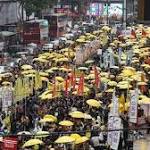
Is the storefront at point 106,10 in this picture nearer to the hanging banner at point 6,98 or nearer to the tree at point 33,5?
the tree at point 33,5

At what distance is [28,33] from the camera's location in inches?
1790

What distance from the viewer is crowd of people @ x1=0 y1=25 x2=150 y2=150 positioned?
14344 millimetres

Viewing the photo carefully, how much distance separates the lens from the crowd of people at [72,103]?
1434 centimetres

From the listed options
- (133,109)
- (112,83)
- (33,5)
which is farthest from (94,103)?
(33,5)

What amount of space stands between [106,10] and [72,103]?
5065 cm

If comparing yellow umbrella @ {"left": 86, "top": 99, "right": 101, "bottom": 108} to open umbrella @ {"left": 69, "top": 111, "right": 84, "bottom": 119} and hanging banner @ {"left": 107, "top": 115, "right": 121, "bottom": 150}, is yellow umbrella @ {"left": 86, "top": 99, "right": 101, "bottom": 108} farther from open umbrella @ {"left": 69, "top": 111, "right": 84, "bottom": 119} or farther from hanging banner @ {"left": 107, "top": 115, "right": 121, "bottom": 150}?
hanging banner @ {"left": 107, "top": 115, "right": 121, "bottom": 150}

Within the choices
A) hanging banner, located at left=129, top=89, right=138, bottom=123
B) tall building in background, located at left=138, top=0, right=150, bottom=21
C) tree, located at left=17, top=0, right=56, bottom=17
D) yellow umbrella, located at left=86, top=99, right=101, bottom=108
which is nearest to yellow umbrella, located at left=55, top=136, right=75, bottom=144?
hanging banner, located at left=129, top=89, right=138, bottom=123

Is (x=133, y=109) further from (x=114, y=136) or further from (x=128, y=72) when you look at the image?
(x=128, y=72)

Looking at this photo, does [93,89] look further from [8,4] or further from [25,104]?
[8,4]

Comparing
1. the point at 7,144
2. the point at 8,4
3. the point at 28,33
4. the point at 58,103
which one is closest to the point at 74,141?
the point at 7,144

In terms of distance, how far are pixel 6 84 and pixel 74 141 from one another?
756 centimetres

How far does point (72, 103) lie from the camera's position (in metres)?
18.5

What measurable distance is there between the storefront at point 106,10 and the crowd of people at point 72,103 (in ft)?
131

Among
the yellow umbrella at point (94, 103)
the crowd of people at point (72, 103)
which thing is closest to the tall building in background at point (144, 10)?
the crowd of people at point (72, 103)
